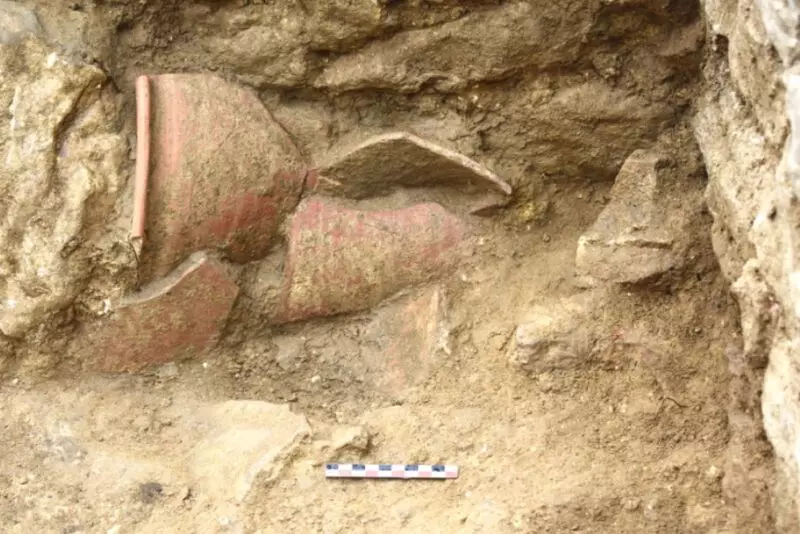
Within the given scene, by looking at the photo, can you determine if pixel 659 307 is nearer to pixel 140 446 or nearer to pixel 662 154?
pixel 662 154

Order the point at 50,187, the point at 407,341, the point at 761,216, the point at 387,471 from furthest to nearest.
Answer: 1. the point at 407,341
2. the point at 50,187
3. the point at 387,471
4. the point at 761,216

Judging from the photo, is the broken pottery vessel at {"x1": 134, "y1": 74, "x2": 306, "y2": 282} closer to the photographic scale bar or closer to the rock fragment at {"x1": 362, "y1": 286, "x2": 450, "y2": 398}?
the rock fragment at {"x1": 362, "y1": 286, "x2": 450, "y2": 398}

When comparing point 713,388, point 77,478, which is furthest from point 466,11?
point 77,478

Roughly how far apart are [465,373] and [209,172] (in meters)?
0.76

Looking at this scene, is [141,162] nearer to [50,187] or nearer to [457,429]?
[50,187]

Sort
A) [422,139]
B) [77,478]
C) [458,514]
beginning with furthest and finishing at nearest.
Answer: [422,139], [77,478], [458,514]

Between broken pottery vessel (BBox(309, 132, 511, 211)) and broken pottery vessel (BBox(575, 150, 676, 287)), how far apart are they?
0.87 feet

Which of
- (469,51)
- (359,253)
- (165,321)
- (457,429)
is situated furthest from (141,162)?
(457,429)

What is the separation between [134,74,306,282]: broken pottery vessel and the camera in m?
2.73

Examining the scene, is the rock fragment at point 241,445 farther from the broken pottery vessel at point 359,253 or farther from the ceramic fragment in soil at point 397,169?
the ceramic fragment in soil at point 397,169

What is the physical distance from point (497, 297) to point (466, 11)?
689 millimetres

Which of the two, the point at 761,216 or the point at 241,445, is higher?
the point at 761,216

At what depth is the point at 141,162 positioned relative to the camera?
8.80 feet

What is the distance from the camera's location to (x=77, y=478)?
2.68m
